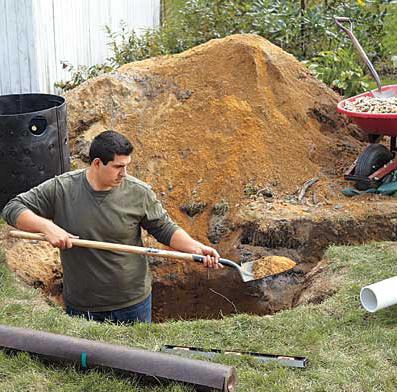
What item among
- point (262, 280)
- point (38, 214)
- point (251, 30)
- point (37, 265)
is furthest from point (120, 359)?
point (251, 30)

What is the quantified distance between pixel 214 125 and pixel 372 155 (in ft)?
5.43

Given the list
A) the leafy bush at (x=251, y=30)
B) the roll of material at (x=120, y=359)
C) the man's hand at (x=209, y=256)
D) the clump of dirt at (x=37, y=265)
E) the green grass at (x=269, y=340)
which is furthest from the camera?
the leafy bush at (x=251, y=30)

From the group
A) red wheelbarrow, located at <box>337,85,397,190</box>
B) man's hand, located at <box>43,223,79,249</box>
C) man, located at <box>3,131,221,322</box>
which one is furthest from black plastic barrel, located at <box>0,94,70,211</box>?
red wheelbarrow, located at <box>337,85,397,190</box>

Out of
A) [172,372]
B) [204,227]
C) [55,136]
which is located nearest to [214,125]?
[204,227]

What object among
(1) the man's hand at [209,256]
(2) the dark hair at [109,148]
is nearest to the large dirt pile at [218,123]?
(1) the man's hand at [209,256]

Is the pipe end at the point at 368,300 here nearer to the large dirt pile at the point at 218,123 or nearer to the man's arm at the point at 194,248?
the man's arm at the point at 194,248

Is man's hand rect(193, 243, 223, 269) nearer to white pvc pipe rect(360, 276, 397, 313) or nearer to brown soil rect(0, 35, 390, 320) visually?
white pvc pipe rect(360, 276, 397, 313)

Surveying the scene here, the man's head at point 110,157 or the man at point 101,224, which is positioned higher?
the man's head at point 110,157

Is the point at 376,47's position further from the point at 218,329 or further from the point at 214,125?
the point at 218,329

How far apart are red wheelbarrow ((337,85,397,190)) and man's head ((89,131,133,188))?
9.59ft

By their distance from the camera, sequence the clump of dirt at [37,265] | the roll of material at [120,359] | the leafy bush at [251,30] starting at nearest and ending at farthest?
the roll of material at [120,359] → the clump of dirt at [37,265] → the leafy bush at [251,30]

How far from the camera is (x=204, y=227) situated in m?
7.10

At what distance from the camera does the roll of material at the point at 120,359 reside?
12.1ft

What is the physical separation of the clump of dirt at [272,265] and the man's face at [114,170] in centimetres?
151
